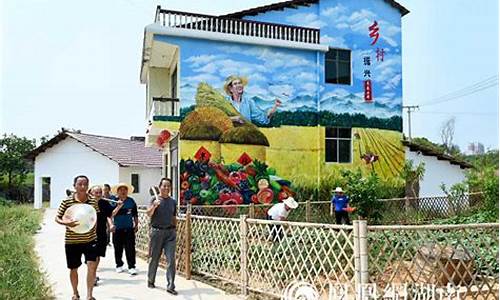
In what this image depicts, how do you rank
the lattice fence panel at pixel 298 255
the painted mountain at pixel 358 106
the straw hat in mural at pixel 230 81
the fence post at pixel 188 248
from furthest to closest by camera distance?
the painted mountain at pixel 358 106
the straw hat in mural at pixel 230 81
the fence post at pixel 188 248
the lattice fence panel at pixel 298 255

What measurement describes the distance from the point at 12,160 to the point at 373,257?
26.8 meters

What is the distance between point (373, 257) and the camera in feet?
14.9

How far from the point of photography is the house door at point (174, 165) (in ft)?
42.1

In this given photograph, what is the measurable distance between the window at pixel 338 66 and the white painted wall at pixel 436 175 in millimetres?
3921

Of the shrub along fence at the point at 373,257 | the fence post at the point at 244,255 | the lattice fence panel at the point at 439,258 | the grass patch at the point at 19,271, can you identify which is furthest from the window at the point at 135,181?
the lattice fence panel at the point at 439,258

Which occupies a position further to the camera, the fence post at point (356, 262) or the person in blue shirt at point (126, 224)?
the person in blue shirt at point (126, 224)

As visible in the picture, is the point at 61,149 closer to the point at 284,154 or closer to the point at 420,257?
the point at 284,154

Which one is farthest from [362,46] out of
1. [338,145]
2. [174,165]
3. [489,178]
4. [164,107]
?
[489,178]

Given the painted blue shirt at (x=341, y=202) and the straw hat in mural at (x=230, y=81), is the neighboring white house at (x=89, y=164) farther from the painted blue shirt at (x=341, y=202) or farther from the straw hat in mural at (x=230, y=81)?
the painted blue shirt at (x=341, y=202)

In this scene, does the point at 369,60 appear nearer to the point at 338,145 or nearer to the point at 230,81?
the point at 338,145

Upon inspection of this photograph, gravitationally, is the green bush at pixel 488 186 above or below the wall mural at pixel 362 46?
below

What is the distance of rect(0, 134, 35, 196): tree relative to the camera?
27358 millimetres

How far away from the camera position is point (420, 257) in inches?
186

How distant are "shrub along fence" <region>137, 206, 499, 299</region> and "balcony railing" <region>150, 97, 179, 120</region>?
23.8 feet
